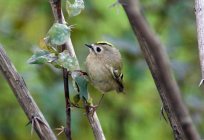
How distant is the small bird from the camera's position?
246 cm

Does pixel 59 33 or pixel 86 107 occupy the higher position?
pixel 59 33

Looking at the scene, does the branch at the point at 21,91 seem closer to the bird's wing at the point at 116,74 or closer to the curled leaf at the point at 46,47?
the curled leaf at the point at 46,47

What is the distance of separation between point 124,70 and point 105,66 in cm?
179

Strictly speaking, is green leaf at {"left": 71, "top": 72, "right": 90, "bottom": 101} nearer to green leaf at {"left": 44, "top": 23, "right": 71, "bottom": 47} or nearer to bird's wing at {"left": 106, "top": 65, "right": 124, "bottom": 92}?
green leaf at {"left": 44, "top": 23, "right": 71, "bottom": 47}

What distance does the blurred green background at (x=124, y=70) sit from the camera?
389 centimetres

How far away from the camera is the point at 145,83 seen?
4.39m

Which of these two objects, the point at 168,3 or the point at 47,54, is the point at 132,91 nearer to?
the point at 168,3

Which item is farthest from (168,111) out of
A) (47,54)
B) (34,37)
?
(34,37)

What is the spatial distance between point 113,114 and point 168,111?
8.92ft

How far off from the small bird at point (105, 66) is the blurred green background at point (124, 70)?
1161 millimetres

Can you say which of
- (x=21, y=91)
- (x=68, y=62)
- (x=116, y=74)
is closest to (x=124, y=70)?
(x=116, y=74)

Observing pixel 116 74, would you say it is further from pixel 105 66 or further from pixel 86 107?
pixel 86 107

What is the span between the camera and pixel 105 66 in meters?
2.52

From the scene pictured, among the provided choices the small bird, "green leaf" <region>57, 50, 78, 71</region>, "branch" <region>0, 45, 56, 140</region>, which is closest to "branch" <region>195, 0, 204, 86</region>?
"green leaf" <region>57, 50, 78, 71</region>
